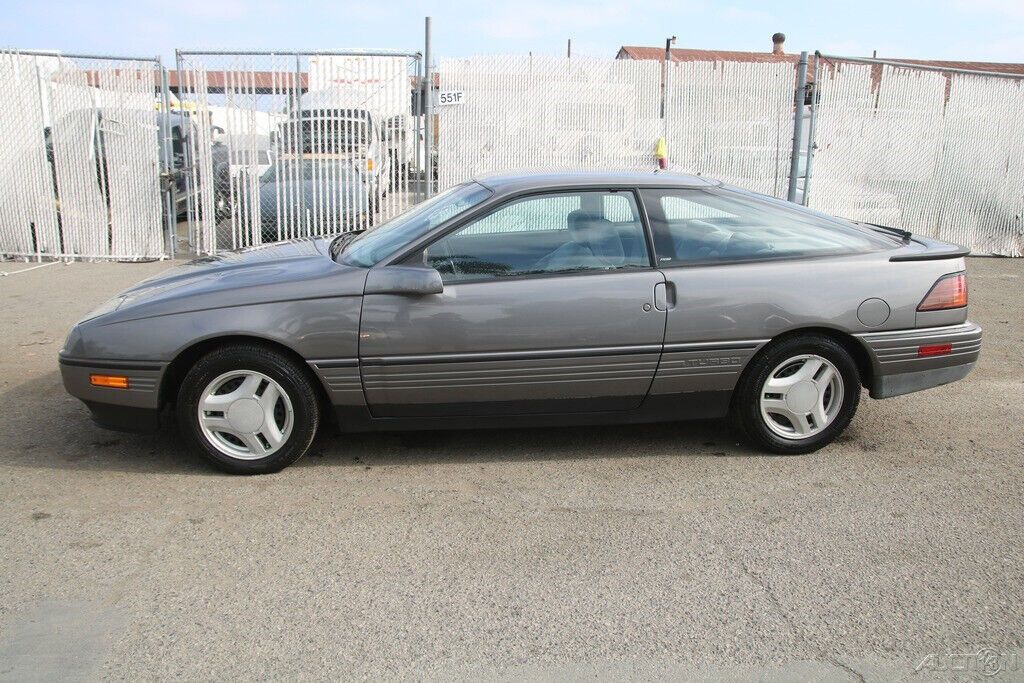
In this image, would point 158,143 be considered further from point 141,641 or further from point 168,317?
point 141,641

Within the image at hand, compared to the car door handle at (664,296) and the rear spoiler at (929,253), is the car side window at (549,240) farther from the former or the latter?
the rear spoiler at (929,253)

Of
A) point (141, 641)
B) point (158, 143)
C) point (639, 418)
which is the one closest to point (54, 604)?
point (141, 641)

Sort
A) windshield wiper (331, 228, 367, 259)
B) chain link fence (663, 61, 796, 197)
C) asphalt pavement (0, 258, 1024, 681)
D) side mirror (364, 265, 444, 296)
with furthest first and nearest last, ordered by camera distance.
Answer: chain link fence (663, 61, 796, 197), windshield wiper (331, 228, 367, 259), side mirror (364, 265, 444, 296), asphalt pavement (0, 258, 1024, 681)

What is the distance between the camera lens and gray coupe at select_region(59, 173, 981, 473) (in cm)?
395

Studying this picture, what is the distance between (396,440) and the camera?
453 centimetres

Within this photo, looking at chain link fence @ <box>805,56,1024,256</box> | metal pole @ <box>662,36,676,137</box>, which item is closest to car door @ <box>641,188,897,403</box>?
metal pole @ <box>662,36,676,137</box>

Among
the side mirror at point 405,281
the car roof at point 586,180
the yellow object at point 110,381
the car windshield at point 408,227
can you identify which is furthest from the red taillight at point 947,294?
the yellow object at point 110,381

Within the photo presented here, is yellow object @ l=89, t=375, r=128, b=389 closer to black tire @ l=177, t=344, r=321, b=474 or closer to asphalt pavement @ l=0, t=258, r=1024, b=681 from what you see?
black tire @ l=177, t=344, r=321, b=474

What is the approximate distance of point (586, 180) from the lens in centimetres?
436

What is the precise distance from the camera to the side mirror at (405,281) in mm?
3900

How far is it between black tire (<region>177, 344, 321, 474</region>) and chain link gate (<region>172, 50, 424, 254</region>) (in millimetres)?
6457

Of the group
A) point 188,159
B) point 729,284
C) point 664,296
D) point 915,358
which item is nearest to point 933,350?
point 915,358

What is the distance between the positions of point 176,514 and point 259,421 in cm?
56

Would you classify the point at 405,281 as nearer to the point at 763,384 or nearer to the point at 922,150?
the point at 763,384
